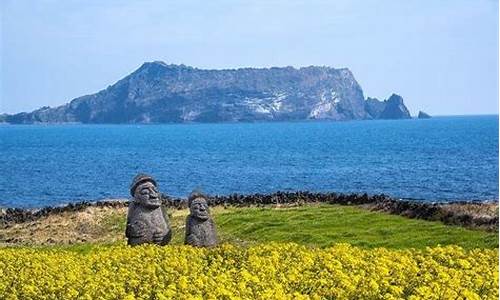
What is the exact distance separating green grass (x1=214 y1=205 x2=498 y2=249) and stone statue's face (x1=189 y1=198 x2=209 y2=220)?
552 centimetres

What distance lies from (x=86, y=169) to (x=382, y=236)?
227 feet

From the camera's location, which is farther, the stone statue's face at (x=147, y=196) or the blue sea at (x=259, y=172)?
the blue sea at (x=259, y=172)

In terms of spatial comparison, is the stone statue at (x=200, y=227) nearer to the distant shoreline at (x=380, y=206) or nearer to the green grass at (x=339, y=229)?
the green grass at (x=339, y=229)

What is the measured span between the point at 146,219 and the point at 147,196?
0.53 m

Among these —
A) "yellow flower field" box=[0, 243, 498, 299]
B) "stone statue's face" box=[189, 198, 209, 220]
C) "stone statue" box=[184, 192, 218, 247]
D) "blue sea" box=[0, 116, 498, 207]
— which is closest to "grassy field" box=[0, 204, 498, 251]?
"stone statue" box=[184, 192, 218, 247]

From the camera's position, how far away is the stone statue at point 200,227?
17344 mm

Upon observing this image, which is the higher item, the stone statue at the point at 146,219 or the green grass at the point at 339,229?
the stone statue at the point at 146,219

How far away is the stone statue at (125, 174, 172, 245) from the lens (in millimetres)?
17297

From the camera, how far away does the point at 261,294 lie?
8781mm

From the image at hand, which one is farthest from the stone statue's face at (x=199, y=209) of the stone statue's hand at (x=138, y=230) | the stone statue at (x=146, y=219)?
the stone statue's hand at (x=138, y=230)

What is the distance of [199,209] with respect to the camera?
1756 cm

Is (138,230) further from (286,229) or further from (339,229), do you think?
(339,229)

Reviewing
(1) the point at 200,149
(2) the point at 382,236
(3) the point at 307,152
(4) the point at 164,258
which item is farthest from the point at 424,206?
(1) the point at 200,149

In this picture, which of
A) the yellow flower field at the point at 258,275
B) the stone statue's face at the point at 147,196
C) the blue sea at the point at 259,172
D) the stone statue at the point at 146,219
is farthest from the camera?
the blue sea at the point at 259,172
